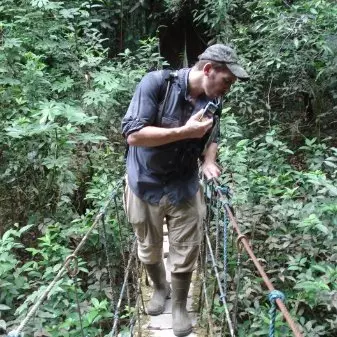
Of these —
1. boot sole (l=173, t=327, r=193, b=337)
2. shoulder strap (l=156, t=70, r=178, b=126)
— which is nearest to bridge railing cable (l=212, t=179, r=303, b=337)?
shoulder strap (l=156, t=70, r=178, b=126)

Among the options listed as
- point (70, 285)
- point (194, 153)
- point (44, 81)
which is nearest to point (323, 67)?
point (44, 81)

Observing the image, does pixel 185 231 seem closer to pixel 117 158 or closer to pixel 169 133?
pixel 169 133

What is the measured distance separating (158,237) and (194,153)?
1.35 feet

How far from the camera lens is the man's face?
5.12 ft

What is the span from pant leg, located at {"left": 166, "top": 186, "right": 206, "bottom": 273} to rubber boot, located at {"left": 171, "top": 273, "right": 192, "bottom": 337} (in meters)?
0.05

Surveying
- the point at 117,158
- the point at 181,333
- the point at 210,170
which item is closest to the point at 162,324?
the point at 181,333

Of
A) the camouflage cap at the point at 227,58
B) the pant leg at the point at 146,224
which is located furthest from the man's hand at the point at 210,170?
the camouflage cap at the point at 227,58

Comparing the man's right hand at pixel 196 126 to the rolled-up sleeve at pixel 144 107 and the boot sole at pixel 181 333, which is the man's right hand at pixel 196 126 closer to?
the rolled-up sleeve at pixel 144 107

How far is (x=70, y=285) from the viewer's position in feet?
7.09

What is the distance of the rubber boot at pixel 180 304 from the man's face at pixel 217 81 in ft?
2.63

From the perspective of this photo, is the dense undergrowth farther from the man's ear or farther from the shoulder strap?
the man's ear

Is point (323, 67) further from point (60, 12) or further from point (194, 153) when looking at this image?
point (194, 153)

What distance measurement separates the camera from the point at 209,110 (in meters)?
1.59

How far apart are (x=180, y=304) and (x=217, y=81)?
3.26 ft
